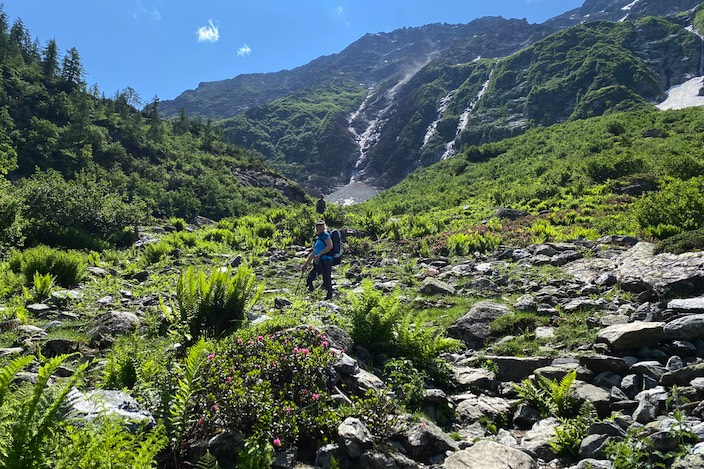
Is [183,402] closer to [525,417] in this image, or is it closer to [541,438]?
[541,438]

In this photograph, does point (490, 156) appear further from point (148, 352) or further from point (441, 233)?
point (148, 352)

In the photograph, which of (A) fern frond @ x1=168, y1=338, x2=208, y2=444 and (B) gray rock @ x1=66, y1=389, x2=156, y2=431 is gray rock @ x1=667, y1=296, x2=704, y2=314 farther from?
(B) gray rock @ x1=66, y1=389, x2=156, y2=431

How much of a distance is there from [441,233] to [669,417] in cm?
1764

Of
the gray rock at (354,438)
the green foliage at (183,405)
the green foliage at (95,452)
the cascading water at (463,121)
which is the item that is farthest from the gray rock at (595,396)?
the cascading water at (463,121)

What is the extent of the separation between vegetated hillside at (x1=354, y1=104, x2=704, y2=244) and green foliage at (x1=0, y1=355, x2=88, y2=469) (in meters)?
16.5

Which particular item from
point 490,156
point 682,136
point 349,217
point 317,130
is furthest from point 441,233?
point 317,130

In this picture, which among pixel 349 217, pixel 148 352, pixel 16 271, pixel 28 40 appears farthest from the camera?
pixel 28 40

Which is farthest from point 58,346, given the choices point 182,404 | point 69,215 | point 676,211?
point 676,211

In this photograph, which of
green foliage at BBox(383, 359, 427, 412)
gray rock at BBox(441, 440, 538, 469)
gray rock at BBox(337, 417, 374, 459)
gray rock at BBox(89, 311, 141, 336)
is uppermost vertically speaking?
gray rock at BBox(89, 311, 141, 336)

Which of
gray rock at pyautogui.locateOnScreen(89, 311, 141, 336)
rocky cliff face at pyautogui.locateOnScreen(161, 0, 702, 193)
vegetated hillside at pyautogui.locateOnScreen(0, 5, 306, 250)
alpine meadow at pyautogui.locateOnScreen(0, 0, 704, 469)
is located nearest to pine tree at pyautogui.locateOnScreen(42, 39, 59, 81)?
vegetated hillside at pyautogui.locateOnScreen(0, 5, 306, 250)

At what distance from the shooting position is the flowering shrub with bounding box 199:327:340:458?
4.11 metres

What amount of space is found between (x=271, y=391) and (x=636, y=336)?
561 cm

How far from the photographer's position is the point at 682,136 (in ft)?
97.8

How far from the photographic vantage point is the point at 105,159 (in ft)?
138
